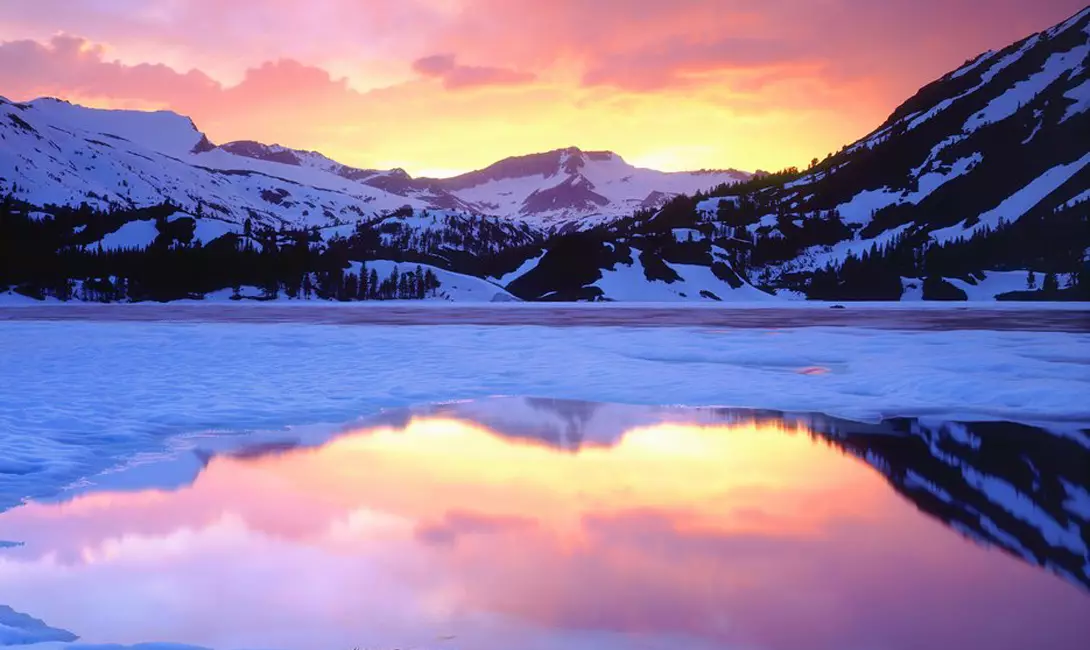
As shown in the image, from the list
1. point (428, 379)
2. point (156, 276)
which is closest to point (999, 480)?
point (428, 379)

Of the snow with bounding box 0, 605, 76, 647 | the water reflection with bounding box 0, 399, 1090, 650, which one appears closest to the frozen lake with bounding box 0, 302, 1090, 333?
the water reflection with bounding box 0, 399, 1090, 650

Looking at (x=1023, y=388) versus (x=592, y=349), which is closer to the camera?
(x=1023, y=388)

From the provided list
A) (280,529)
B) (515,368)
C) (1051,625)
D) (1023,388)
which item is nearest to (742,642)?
(1051,625)

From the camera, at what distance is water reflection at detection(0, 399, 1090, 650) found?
21.9 ft

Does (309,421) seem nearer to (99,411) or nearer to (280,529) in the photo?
(99,411)

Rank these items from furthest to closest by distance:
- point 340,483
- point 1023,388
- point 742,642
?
point 1023,388, point 340,483, point 742,642

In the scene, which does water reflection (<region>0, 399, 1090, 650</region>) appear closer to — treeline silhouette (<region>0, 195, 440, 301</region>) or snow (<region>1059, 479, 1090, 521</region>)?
snow (<region>1059, 479, 1090, 521</region>)

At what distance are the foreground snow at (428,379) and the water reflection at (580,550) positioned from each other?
3678 mm

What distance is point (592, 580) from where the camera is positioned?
308 inches

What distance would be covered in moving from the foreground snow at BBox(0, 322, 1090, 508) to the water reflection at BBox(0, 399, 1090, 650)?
3678 mm

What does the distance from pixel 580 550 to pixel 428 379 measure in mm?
17093

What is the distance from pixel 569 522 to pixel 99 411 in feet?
44.2

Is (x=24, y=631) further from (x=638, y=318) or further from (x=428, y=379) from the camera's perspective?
(x=638, y=318)

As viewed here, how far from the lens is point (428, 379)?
992 inches
